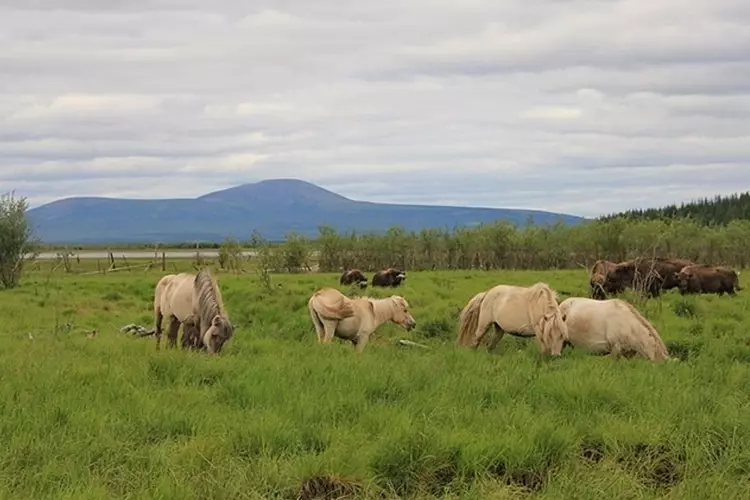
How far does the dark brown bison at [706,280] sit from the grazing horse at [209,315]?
18760 millimetres

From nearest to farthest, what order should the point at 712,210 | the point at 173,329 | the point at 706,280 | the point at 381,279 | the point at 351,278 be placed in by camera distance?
1. the point at 173,329
2. the point at 706,280
3. the point at 381,279
4. the point at 351,278
5. the point at 712,210

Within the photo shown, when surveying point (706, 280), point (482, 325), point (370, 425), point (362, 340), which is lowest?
point (362, 340)

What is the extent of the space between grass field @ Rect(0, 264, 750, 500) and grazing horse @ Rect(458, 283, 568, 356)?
1.87ft

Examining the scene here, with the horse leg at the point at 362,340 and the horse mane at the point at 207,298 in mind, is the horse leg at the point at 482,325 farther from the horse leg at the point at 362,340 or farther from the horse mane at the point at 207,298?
the horse mane at the point at 207,298

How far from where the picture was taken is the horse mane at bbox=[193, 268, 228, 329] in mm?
12930

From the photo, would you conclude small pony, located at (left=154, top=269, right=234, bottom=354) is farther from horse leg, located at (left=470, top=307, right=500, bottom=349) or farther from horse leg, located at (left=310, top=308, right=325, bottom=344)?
horse leg, located at (left=470, top=307, right=500, bottom=349)

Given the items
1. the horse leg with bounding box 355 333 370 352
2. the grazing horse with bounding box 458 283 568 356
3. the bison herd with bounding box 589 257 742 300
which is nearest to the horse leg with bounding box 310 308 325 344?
the horse leg with bounding box 355 333 370 352

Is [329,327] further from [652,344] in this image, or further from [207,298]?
[652,344]

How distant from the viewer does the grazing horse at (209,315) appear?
12188 millimetres

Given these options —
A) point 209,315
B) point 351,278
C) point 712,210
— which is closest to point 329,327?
point 209,315

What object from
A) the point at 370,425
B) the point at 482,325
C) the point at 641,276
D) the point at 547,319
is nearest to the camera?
the point at 370,425

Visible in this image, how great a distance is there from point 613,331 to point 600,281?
13.2 metres

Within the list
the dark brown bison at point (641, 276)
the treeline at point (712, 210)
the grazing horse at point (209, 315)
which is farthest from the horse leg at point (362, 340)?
the treeline at point (712, 210)

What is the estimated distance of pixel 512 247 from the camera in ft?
211
